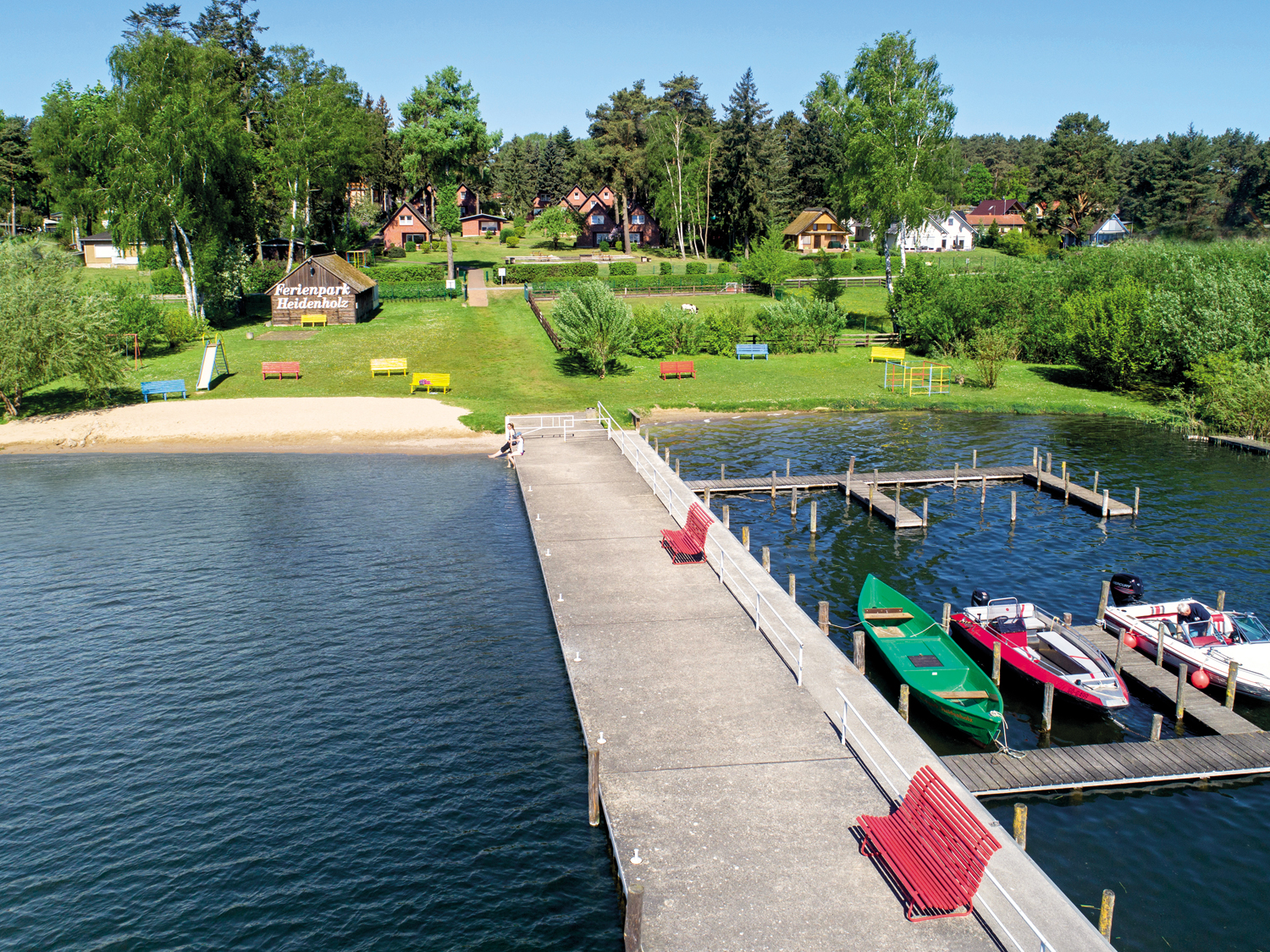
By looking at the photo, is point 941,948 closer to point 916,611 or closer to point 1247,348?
point 916,611

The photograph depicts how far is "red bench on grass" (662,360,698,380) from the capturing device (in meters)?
62.9

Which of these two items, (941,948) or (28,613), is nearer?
(941,948)

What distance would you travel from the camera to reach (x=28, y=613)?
91.3 feet

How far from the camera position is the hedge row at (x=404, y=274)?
94.5 m

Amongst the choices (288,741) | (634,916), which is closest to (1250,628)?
(634,916)

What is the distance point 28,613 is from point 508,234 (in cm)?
11857

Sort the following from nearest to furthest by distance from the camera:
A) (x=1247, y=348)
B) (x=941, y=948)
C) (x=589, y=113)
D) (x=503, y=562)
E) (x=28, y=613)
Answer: (x=941, y=948), (x=28, y=613), (x=503, y=562), (x=1247, y=348), (x=589, y=113)

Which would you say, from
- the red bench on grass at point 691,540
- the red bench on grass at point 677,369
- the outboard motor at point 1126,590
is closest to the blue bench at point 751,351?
the red bench on grass at point 677,369

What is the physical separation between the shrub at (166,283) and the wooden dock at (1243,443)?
3031 inches

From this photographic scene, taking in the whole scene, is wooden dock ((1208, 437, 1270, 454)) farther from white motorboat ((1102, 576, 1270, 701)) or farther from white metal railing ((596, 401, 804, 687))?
white metal railing ((596, 401, 804, 687))

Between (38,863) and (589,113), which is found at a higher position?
(589,113)

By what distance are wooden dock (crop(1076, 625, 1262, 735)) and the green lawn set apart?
34.1 metres

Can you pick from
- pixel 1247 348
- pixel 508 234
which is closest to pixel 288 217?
pixel 508 234

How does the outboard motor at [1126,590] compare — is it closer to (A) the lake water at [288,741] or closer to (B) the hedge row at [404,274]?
(A) the lake water at [288,741]
